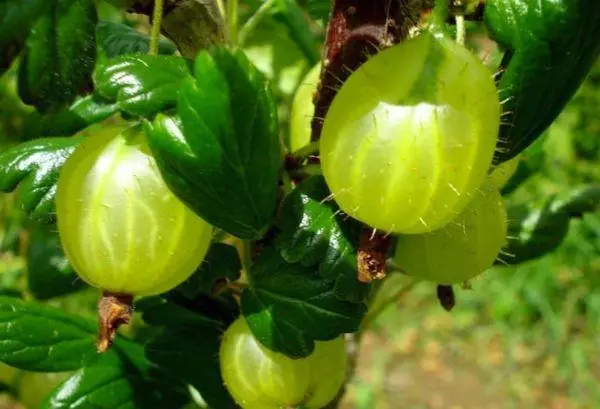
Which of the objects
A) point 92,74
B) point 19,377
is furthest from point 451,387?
point 92,74

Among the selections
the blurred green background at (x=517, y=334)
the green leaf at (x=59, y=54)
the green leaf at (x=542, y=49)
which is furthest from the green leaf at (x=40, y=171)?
the blurred green background at (x=517, y=334)

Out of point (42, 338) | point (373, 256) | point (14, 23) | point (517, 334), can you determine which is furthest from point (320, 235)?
point (517, 334)

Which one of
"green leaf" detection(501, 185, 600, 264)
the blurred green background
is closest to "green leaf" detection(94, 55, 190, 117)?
"green leaf" detection(501, 185, 600, 264)

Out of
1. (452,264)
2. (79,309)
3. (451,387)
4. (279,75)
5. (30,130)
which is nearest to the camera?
(452,264)

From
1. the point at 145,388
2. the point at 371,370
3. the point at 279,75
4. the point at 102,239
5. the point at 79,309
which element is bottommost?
the point at 371,370

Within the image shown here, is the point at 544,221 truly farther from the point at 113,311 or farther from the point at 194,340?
the point at 113,311

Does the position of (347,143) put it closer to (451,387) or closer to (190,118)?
(190,118)
